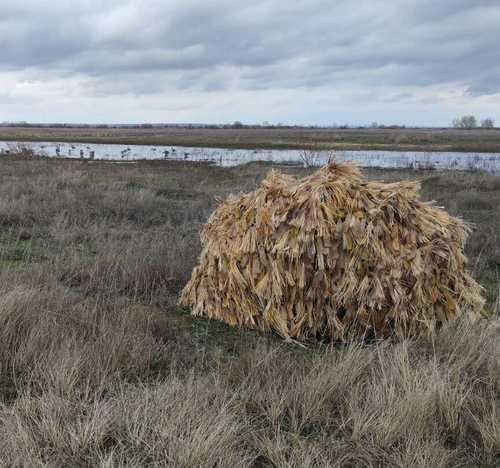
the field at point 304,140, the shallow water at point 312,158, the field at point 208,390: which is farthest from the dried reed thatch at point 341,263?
the field at point 304,140

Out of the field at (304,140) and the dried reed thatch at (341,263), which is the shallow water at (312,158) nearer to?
the field at (304,140)

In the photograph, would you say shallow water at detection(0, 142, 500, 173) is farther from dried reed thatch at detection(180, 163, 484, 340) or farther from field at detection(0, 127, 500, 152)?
dried reed thatch at detection(180, 163, 484, 340)

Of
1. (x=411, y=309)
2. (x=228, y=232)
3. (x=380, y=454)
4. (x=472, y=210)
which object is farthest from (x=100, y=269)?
(x=472, y=210)

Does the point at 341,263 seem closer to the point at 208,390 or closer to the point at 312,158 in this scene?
the point at 208,390

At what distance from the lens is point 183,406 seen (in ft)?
10.1

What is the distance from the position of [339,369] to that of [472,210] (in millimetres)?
12185

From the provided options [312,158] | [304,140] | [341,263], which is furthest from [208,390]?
[304,140]

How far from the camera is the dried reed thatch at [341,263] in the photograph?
4.73m

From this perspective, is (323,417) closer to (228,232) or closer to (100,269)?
(228,232)

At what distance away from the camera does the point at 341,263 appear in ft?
15.6

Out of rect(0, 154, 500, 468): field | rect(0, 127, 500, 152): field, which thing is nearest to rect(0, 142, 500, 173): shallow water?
rect(0, 127, 500, 152): field

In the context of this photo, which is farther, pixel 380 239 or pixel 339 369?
pixel 380 239

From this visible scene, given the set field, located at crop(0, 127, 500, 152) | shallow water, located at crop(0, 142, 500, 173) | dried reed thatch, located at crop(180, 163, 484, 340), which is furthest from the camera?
field, located at crop(0, 127, 500, 152)

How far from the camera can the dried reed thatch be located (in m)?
4.73
